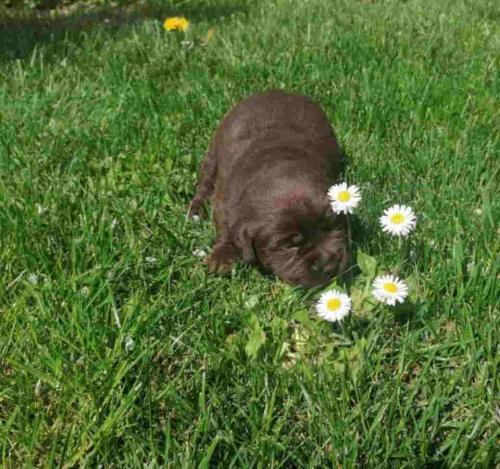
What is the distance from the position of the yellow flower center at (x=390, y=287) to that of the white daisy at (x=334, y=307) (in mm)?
144

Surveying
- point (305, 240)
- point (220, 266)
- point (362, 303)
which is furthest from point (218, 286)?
point (362, 303)

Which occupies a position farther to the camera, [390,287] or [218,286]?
[218,286]

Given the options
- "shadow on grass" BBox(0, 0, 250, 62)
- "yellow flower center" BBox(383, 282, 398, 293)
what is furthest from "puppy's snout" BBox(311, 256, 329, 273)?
"shadow on grass" BBox(0, 0, 250, 62)

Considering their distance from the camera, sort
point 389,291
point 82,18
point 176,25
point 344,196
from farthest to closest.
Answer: point 82,18 < point 176,25 < point 344,196 < point 389,291

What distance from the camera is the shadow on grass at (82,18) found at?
6.16 meters

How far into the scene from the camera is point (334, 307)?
2543 millimetres

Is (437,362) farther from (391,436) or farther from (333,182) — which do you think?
(333,182)

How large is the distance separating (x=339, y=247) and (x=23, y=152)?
2.17 m

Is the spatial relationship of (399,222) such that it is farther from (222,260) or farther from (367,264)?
(222,260)

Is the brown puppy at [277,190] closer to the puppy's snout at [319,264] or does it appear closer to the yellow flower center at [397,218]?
the puppy's snout at [319,264]

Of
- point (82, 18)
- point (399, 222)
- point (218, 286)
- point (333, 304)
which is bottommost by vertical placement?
point (82, 18)

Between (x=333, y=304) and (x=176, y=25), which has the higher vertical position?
(x=333, y=304)

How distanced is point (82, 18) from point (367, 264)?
18.4 ft

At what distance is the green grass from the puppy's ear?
12cm
